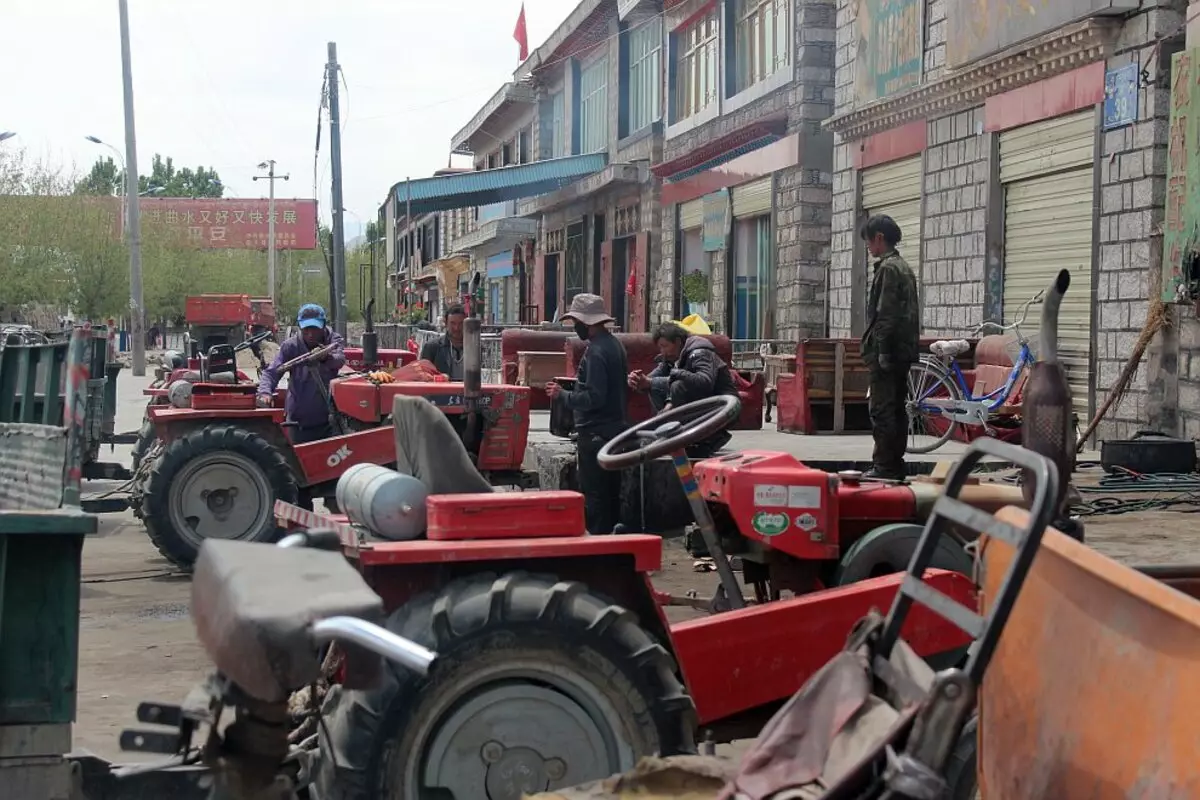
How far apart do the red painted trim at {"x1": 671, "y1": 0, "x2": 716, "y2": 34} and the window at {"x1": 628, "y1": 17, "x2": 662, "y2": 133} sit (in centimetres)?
164

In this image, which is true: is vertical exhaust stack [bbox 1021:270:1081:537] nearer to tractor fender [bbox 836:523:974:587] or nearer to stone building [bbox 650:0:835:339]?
tractor fender [bbox 836:523:974:587]

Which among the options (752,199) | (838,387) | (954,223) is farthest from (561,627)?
(752,199)

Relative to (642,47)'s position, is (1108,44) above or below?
below

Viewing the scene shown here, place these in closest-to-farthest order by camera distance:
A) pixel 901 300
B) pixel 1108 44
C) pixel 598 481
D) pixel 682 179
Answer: pixel 598 481, pixel 901 300, pixel 1108 44, pixel 682 179

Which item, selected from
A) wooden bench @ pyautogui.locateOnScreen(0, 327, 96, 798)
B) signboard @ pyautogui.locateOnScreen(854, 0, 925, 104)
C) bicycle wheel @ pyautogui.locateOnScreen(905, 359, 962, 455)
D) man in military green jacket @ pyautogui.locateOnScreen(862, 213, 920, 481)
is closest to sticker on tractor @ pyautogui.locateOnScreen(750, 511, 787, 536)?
wooden bench @ pyautogui.locateOnScreen(0, 327, 96, 798)

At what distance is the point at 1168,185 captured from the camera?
37.6ft

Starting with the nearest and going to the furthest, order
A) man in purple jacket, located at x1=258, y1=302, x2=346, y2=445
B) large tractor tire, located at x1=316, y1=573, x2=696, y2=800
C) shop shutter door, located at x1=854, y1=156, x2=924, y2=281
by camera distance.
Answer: large tractor tire, located at x1=316, y1=573, x2=696, y2=800 < man in purple jacket, located at x1=258, y1=302, x2=346, y2=445 < shop shutter door, located at x1=854, y1=156, x2=924, y2=281

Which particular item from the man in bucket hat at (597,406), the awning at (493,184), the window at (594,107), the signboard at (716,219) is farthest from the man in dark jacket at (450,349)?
the window at (594,107)

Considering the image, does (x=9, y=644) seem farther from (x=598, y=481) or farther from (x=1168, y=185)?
(x=1168, y=185)

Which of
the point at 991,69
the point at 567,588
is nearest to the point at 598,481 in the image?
the point at 567,588

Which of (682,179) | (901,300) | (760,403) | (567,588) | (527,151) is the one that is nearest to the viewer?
(567,588)

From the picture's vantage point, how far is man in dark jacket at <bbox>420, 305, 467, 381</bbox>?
11023 mm

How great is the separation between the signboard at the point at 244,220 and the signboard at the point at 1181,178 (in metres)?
81.6

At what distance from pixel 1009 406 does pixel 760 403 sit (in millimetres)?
2923
